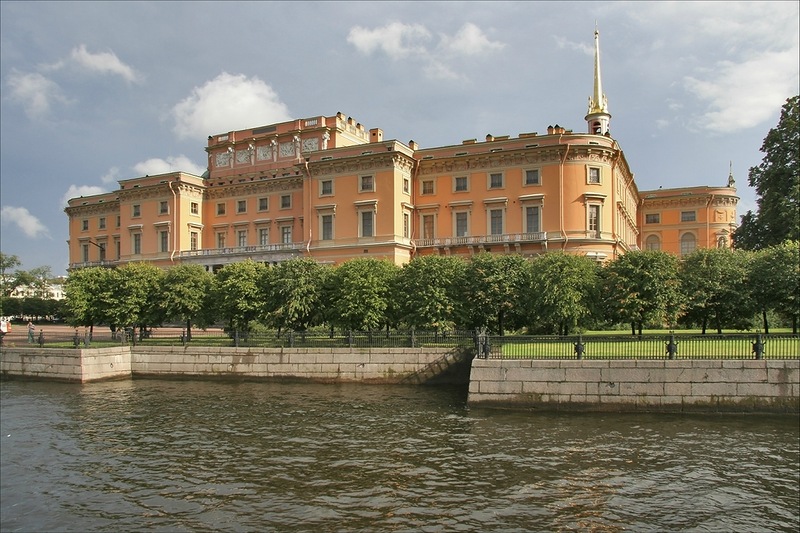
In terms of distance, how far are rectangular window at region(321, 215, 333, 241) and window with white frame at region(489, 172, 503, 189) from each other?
1358cm

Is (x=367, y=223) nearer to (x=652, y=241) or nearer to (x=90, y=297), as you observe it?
(x=90, y=297)

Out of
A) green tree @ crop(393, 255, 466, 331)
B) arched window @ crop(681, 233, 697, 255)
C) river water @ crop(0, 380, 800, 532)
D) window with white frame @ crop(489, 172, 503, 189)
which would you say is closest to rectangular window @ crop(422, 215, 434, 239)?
window with white frame @ crop(489, 172, 503, 189)

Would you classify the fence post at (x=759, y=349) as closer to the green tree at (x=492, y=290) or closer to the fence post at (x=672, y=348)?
the fence post at (x=672, y=348)

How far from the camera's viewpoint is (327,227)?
5112 centimetres

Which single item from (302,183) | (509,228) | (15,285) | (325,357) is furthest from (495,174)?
(15,285)

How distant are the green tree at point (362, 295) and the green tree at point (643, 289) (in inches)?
420

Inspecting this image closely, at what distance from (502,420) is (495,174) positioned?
31274mm

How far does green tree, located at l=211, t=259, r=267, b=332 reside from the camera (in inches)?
1266

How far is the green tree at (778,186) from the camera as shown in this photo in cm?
3759

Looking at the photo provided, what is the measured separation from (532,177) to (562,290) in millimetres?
20125

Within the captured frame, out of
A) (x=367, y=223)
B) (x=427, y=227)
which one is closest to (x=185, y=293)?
(x=367, y=223)

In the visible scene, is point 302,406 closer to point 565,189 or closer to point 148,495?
point 148,495

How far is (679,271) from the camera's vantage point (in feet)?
99.2

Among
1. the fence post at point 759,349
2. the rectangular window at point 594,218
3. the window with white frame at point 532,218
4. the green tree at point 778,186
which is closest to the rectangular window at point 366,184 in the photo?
the window with white frame at point 532,218
